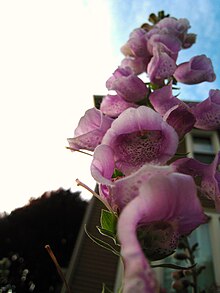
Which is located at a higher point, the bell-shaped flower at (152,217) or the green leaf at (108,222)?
the bell-shaped flower at (152,217)

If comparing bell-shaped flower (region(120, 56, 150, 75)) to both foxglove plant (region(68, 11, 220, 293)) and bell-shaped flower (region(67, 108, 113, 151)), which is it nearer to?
foxglove plant (region(68, 11, 220, 293))

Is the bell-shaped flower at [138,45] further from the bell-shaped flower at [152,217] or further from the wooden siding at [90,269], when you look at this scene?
the wooden siding at [90,269]

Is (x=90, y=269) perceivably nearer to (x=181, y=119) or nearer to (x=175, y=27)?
(x=175, y=27)

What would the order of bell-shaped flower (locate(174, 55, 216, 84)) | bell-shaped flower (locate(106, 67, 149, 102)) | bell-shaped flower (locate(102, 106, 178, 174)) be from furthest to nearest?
1. bell-shaped flower (locate(174, 55, 216, 84))
2. bell-shaped flower (locate(106, 67, 149, 102))
3. bell-shaped flower (locate(102, 106, 178, 174))

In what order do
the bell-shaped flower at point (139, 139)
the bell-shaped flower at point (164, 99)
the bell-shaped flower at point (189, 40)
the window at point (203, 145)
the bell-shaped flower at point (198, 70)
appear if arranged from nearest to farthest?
the bell-shaped flower at point (139, 139), the bell-shaped flower at point (164, 99), the bell-shaped flower at point (198, 70), the bell-shaped flower at point (189, 40), the window at point (203, 145)

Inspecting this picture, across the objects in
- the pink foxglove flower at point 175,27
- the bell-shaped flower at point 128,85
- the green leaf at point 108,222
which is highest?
the pink foxglove flower at point 175,27

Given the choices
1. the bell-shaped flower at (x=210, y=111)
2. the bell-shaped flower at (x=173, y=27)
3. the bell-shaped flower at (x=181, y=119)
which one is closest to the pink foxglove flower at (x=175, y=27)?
the bell-shaped flower at (x=173, y=27)

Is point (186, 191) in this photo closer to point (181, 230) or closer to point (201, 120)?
point (181, 230)

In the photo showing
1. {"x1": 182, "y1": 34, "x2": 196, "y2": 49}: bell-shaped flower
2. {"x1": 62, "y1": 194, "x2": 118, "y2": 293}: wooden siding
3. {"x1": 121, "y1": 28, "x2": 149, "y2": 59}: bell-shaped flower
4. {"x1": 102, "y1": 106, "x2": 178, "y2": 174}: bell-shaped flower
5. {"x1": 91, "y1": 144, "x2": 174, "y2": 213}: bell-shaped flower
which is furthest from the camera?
{"x1": 62, "y1": 194, "x2": 118, "y2": 293}: wooden siding

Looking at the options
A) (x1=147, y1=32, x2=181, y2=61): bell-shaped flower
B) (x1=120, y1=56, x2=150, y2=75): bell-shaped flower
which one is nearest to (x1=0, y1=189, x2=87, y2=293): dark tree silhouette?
(x1=120, y1=56, x2=150, y2=75): bell-shaped flower
